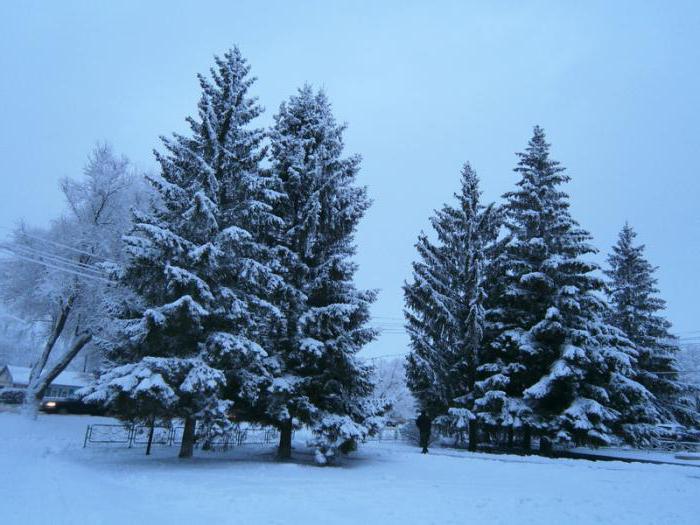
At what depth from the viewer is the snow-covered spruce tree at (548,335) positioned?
19.4 meters

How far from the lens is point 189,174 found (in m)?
15.1

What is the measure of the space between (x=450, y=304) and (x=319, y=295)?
8.78 meters

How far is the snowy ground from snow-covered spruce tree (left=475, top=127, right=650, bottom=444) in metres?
3.83

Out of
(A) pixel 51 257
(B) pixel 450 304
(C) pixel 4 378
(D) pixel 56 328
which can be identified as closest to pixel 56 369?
(D) pixel 56 328

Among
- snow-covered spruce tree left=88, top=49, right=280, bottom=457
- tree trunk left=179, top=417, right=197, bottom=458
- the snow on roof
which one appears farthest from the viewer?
the snow on roof

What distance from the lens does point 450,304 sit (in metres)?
23.0

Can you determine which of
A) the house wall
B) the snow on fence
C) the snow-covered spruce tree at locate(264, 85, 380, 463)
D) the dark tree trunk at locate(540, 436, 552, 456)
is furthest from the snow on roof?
the dark tree trunk at locate(540, 436, 552, 456)

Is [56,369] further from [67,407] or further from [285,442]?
[67,407]

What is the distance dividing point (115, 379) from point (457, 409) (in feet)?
46.4

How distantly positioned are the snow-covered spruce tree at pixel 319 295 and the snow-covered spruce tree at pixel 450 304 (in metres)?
6.80

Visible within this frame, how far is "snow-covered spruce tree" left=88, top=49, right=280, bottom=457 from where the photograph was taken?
1235cm

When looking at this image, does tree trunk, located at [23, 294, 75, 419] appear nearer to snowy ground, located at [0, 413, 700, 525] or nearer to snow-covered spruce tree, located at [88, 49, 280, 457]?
snowy ground, located at [0, 413, 700, 525]

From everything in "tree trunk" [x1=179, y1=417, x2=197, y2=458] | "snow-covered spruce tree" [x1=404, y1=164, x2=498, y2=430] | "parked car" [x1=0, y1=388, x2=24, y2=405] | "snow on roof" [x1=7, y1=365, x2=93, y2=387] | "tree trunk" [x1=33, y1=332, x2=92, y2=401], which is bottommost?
"parked car" [x1=0, y1=388, x2=24, y2=405]

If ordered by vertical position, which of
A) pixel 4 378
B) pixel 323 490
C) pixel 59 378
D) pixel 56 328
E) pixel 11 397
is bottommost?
pixel 11 397
